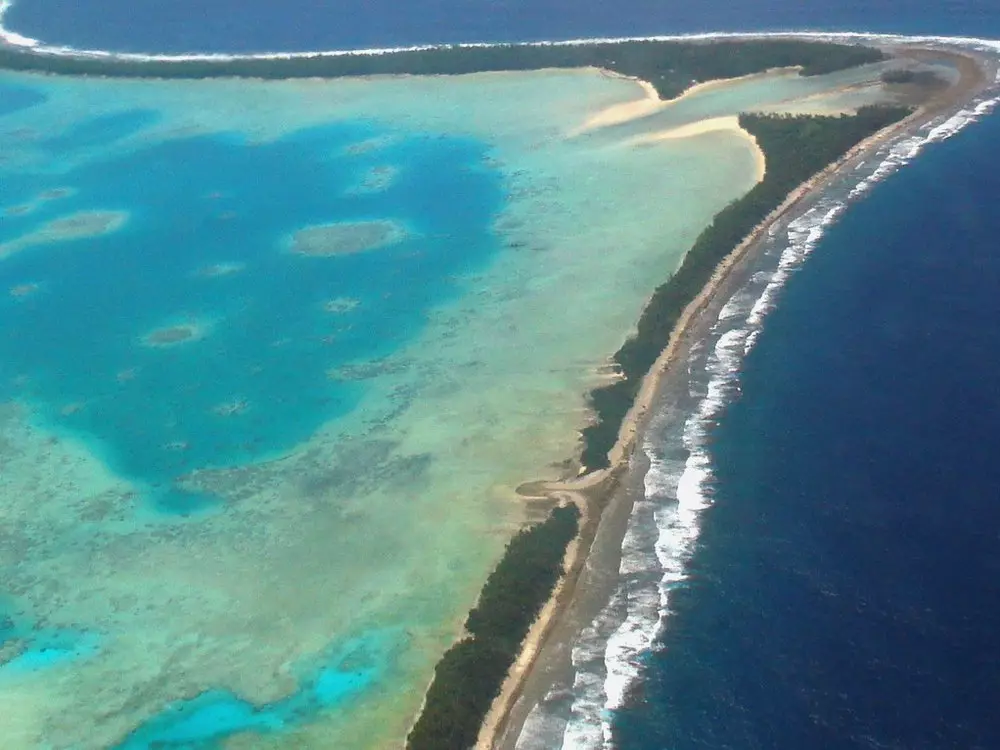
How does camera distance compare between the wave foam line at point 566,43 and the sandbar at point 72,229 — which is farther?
the wave foam line at point 566,43

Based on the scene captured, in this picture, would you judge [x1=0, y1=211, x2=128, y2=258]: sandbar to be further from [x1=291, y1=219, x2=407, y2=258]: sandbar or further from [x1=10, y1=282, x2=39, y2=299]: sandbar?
[x1=291, y1=219, x2=407, y2=258]: sandbar

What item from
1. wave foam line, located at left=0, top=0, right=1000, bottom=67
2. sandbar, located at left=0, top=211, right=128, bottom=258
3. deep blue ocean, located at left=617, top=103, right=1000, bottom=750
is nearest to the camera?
deep blue ocean, located at left=617, top=103, right=1000, bottom=750

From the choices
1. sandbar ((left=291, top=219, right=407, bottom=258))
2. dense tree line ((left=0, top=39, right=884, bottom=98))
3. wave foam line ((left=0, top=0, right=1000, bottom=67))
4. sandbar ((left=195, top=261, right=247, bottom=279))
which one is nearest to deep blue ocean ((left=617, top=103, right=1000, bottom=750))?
sandbar ((left=291, top=219, right=407, bottom=258))

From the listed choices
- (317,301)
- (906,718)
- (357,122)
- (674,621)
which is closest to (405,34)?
(357,122)

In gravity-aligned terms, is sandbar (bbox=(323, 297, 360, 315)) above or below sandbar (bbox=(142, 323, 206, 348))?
above

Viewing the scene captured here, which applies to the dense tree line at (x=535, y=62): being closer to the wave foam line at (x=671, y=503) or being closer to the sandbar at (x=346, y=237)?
the wave foam line at (x=671, y=503)

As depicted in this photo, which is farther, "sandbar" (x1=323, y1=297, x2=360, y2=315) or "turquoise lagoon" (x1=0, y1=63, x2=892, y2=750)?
"sandbar" (x1=323, y1=297, x2=360, y2=315)

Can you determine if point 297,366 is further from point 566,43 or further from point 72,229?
point 566,43

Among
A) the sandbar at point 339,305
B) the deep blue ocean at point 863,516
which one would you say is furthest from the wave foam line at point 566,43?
the sandbar at point 339,305
